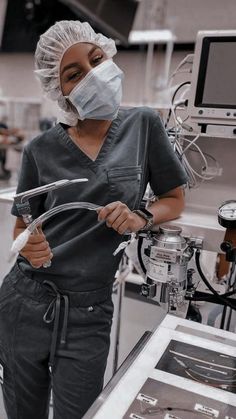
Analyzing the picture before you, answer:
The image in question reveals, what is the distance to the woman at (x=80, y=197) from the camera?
0.94 meters

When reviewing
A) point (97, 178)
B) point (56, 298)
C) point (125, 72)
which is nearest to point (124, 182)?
point (97, 178)

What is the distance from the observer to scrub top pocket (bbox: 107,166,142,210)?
92cm

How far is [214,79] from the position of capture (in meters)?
0.99

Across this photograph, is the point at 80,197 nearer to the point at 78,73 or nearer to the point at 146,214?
the point at 146,214

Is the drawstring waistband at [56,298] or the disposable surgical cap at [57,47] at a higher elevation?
the disposable surgical cap at [57,47]

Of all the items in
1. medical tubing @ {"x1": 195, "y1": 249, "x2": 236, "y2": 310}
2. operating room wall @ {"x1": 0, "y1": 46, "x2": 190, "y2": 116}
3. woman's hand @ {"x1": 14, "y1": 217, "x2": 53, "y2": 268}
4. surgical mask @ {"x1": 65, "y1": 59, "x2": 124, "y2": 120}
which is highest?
operating room wall @ {"x1": 0, "y1": 46, "x2": 190, "y2": 116}

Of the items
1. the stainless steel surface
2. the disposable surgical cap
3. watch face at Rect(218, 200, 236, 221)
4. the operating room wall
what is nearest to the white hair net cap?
the disposable surgical cap

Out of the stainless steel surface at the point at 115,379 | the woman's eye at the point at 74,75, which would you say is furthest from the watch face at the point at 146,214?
the woman's eye at the point at 74,75

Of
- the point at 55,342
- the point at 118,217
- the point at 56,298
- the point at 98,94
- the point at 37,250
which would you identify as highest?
the point at 98,94

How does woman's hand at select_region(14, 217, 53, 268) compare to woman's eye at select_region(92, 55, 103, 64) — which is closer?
woman's hand at select_region(14, 217, 53, 268)

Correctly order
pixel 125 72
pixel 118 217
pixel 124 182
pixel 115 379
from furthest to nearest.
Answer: pixel 125 72 < pixel 124 182 < pixel 118 217 < pixel 115 379

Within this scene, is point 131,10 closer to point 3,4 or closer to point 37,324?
point 3,4

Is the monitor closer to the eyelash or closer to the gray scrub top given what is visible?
the gray scrub top

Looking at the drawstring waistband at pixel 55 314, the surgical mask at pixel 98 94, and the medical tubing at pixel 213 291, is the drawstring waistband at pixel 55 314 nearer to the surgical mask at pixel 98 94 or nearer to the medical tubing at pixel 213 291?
the medical tubing at pixel 213 291
